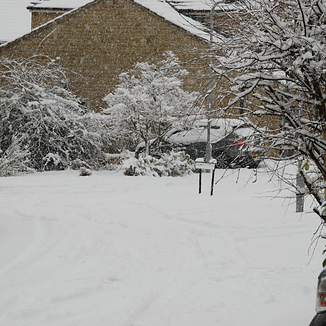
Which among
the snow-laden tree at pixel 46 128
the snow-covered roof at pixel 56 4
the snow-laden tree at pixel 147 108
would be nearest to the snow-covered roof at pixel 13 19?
the snow-covered roof at pixel 56 4

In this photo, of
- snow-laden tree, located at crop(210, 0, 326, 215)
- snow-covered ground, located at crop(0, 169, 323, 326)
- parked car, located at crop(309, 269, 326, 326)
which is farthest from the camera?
snow-covered ground, located at crop(0, 169, 323, 326)

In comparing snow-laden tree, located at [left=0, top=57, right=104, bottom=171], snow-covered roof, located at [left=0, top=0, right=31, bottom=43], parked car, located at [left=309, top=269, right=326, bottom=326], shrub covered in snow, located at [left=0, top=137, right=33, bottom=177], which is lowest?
parked car, located at [left=309, top=269, right=326, bottom=326]

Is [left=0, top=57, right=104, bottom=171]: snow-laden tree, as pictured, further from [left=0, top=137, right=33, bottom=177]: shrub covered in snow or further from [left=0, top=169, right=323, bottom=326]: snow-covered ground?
[left=0, top=169, right=323, bottom=326]: snow-covered ground

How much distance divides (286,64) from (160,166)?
13.5 m

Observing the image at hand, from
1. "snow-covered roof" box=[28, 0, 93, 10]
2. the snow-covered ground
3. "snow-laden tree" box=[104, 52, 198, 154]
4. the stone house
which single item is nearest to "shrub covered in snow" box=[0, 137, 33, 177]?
"snow-laden tree" box=[104, 52, 198, 154]

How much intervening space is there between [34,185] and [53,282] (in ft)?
30.1

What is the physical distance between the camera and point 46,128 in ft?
62.3

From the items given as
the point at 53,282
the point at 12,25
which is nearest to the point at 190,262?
the point at 53,282

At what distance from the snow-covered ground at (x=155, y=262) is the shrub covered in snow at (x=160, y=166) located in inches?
202

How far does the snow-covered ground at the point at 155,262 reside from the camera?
4965 mm

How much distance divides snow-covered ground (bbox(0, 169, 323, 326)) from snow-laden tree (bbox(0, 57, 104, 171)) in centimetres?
676

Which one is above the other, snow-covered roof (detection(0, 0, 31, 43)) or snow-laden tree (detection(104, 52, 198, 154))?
snow-covered roof (detection(0, 0, 31, 43))

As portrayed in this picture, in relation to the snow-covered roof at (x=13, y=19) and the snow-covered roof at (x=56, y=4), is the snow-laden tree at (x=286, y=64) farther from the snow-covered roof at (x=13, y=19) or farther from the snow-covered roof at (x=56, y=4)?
the snow-covered roof at (x=56, y=4)

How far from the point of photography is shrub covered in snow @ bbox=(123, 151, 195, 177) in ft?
58.3
